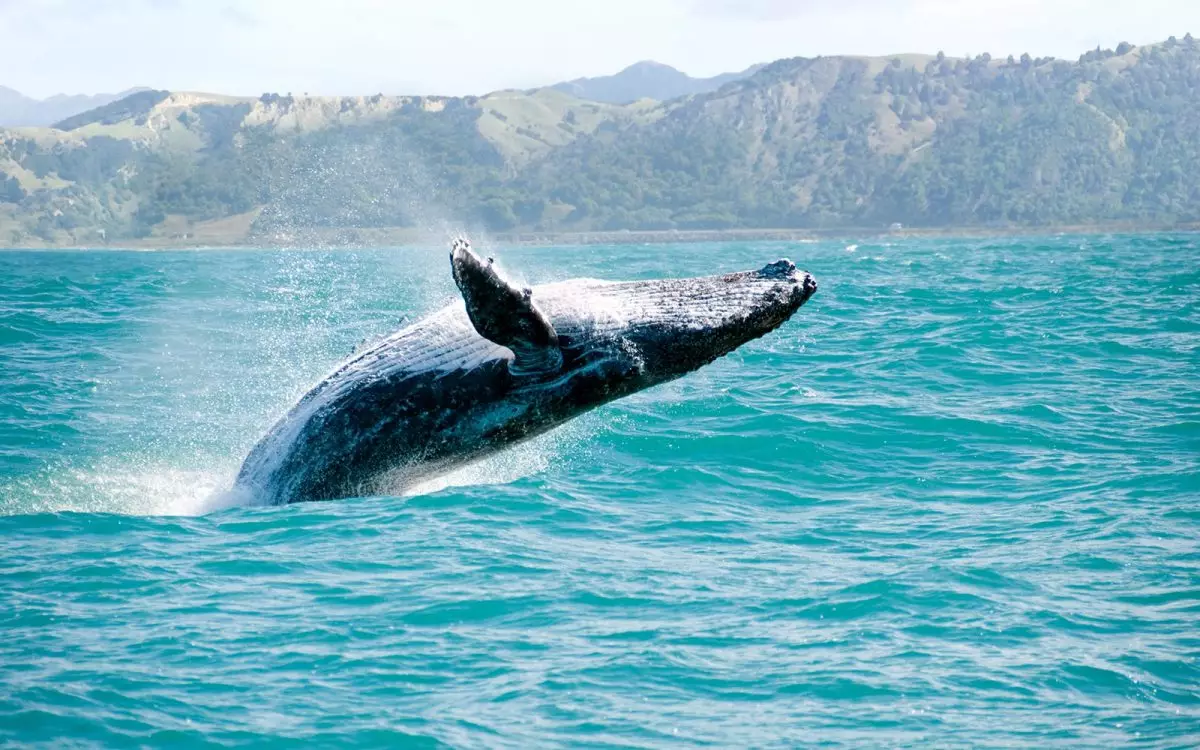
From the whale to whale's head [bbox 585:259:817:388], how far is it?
0.01 metres

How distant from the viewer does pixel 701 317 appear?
29.3 ft

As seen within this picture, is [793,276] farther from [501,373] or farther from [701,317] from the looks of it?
[501,373]

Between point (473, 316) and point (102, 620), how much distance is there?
3.27 meters

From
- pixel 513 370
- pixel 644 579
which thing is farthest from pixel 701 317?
pixel 644 579

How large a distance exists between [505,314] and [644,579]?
A: 263 centimetres

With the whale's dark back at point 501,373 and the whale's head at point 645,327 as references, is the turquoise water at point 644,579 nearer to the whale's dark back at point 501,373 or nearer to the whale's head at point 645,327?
the whale's dark back at point 501,373

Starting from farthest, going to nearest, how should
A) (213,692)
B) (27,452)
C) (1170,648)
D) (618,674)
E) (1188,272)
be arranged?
(1188,272) → (27,452) → (1170,648) → (618,674) → (213,692)

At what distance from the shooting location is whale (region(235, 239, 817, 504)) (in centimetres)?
884

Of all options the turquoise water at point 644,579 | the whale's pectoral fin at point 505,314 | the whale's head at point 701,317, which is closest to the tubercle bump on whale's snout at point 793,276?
the whale's head at point 701,317

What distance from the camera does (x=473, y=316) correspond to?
25.8 feet

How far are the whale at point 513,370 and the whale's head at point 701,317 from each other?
0.03 ft

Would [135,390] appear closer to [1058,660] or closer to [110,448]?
[110,448]

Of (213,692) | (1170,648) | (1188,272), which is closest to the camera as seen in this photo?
(213,692)

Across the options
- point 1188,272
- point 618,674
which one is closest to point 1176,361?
point 618,674
